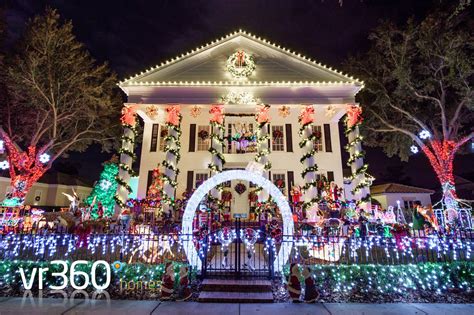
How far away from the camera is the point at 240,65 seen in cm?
1708

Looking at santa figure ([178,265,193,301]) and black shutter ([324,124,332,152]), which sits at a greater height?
black shutter ([324,124,332,152])

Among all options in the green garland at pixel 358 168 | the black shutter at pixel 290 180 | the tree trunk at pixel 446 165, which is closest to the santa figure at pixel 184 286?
the green garland at pixel 358 168

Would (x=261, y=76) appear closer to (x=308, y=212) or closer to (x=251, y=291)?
(x=308, y=212)

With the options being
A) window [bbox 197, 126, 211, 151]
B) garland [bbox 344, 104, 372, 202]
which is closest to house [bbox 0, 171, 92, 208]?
window [bbox 197, 126, 211, 151]

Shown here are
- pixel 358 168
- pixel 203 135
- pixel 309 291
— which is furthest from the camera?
Answer: pixel 203 135

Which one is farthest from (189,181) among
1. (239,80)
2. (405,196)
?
(405,196)

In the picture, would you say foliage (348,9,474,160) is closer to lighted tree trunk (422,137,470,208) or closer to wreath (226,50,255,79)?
lighted tree trunk (422,137,470,208)

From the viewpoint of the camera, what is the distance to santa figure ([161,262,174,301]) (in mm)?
6281

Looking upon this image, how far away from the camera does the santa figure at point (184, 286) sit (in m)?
6.29

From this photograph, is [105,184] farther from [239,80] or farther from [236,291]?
[236,291]

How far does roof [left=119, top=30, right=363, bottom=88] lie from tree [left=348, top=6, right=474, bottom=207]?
3.27 metres

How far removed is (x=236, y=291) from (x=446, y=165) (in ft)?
55.7

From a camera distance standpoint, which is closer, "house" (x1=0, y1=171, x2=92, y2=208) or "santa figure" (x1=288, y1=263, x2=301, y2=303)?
"santa figure" (x1=288, y1=263, x2=301, y2=303)

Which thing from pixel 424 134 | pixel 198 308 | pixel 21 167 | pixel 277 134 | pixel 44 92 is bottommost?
pixel 198 308
